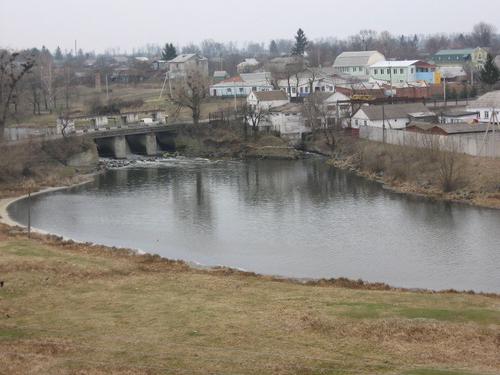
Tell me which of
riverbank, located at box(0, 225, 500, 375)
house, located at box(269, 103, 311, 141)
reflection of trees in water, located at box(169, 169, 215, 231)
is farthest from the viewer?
house, located at box(269, 103, 311, 141)

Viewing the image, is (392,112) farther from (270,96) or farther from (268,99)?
(270,96)

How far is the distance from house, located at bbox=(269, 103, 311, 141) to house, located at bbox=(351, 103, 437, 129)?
415cm

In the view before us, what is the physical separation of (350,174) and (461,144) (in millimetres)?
5697

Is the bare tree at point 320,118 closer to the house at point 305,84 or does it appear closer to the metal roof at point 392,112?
the metal roof at point 392,112

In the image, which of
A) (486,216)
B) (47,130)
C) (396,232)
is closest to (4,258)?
(396,232)

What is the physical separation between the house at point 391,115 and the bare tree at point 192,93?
1145 centimetres

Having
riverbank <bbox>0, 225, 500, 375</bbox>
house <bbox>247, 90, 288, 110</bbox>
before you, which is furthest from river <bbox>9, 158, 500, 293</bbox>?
house <bbox>247, 90, 288, 110</bbox>

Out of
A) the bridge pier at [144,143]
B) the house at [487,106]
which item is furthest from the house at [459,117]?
the bridge pier at [144,143]

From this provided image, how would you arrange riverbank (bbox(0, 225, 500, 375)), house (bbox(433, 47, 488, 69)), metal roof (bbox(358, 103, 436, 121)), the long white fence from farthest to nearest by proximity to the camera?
house (bbox(433, 47, 488, 69)) < metal roof (bbox(358, 103, 436, 121)) < the long white fence < riverbank (bbox(0, 225, 500, 375))

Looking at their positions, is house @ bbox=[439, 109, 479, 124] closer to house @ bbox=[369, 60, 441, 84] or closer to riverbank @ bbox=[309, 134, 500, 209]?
riverbank @ bbox=[309, 134, 500, 209]

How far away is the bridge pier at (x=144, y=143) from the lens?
50.9 metres

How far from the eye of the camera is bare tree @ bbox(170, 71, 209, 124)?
172 ft

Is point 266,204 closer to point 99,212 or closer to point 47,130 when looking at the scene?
point 99,212

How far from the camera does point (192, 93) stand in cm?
5409
